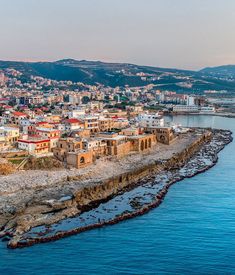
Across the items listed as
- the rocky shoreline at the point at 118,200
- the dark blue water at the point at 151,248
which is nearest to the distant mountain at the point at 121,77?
the rocky shoreline at the point at 118,200

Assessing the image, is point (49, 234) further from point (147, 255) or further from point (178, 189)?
point (178, 189)

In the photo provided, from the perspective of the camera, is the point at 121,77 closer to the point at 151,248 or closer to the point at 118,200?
the point at 118,200

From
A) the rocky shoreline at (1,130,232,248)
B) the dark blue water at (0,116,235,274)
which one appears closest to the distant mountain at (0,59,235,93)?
the rocky shoreline at (1,130,232,248)

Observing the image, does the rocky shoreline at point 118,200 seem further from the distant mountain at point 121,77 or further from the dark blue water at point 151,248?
the distant mountain at point 121,77

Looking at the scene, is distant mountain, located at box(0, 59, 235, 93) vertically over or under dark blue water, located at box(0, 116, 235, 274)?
over

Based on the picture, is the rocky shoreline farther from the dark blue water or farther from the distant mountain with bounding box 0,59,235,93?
the distant mountain with bounding box 0,59,235,93

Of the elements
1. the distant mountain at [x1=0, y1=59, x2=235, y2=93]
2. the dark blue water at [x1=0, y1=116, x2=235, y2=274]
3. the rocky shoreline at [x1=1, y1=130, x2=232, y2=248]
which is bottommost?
the dark blue water at [x1=0, y1=116, x2=235, y2=274]

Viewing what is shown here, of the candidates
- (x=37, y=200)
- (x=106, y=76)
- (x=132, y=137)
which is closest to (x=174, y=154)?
(x=132, y=137)
